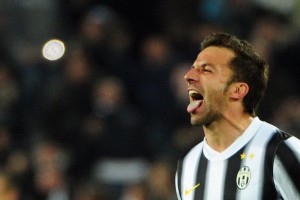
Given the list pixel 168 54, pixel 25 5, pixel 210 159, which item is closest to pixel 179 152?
pixel 168 54

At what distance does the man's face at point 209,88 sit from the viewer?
3.30m

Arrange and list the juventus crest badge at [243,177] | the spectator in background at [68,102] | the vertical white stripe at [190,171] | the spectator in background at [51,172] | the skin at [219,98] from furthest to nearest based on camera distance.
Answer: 1. the spectator in background at [68,102]
2. the spectator in background at [51,172]
3. the vertical white stripe at [190,171]
4. the skin at [219,98]
5. the juventus crest badge at [243,177]

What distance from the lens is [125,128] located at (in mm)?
6656

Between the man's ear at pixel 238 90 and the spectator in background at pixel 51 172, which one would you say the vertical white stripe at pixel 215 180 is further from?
the spectator in background at pixel 51 172


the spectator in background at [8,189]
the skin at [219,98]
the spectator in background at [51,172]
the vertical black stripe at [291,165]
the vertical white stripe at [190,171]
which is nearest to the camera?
the vertical black stripe at [291,165]

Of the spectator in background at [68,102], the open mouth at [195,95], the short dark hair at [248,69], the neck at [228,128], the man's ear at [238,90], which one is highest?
the spectator in background at [68,102]

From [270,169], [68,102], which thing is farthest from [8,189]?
[270,169]

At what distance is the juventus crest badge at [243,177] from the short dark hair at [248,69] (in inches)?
10.6

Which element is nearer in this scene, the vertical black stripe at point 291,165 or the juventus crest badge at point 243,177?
the vertical black stripe at point 291,165

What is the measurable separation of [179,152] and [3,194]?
1.45 meters

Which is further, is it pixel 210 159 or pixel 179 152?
pixel 179 152

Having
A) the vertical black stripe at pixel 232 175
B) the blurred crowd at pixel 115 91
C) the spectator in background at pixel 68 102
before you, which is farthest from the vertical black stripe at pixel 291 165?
the spectator in background at pixel 68 102

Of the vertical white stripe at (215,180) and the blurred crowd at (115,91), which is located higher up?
the blurred crowd at (115,91)

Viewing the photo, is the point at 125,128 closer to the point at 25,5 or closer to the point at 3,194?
the point at 3,194
